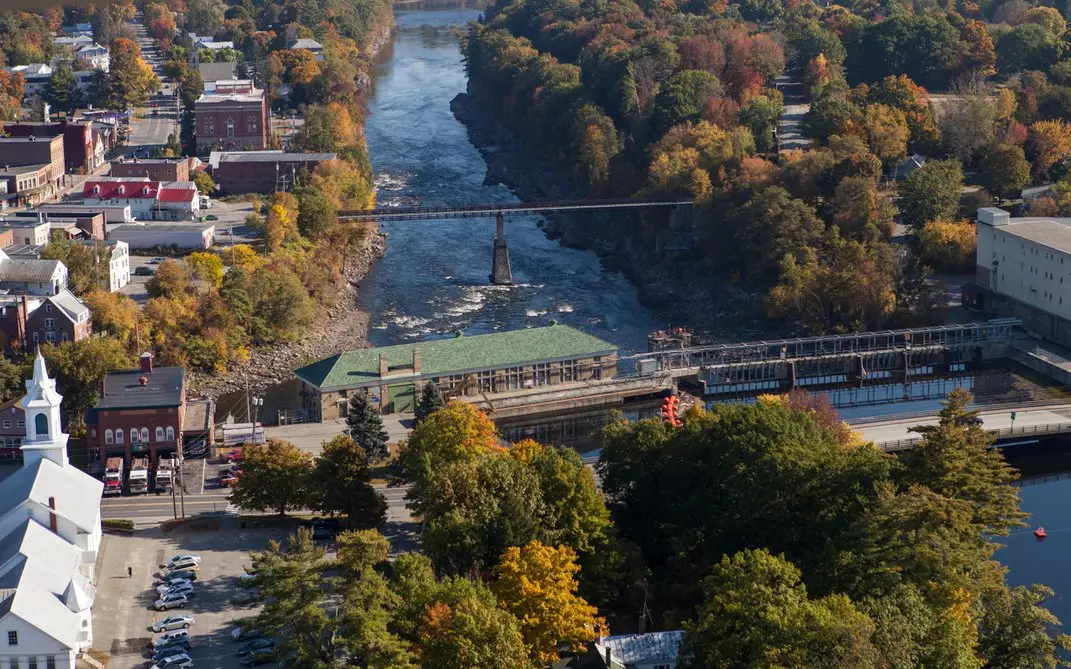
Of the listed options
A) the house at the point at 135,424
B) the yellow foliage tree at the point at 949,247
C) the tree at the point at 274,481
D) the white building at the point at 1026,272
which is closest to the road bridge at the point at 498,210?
the yellow foliage tree at the point at 949,247

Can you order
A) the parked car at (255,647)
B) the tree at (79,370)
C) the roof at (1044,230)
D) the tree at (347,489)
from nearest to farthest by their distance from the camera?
the parked car at (255,647), the tree at (347,489), the tree at (79,370), the roof at (1044,230)

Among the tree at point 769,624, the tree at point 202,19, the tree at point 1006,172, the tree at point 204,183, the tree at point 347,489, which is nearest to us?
the tree at point 769,624

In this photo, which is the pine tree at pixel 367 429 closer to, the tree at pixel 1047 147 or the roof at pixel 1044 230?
the roof at pixel 1044 230

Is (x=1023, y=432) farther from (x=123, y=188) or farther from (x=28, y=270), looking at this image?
(x=123, y=188)

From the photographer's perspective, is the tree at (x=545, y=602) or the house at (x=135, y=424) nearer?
the tree at (x=545, y=602)

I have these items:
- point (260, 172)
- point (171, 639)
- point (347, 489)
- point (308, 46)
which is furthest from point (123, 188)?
point (308, 46)

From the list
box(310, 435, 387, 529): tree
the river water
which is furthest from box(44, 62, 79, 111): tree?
box(310, 435, 387, 529): tree

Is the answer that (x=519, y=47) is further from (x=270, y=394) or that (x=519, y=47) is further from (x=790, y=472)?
(x=790, y=472)
